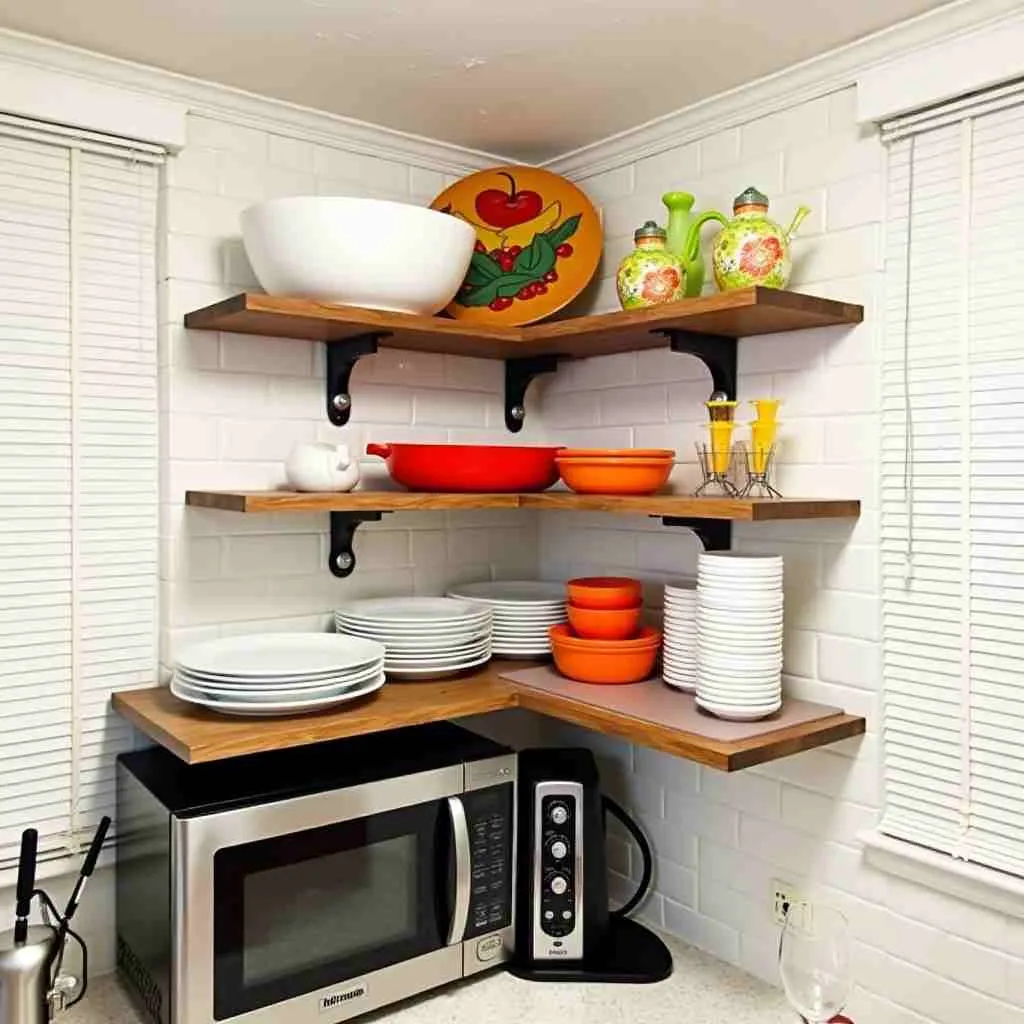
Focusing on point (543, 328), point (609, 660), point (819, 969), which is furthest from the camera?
point (543, 328)

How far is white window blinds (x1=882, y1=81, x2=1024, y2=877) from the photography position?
1374mm

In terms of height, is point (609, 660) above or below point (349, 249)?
below

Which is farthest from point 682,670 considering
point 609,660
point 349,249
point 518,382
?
point 349,249

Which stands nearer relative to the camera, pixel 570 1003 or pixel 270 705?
pixel 270 705

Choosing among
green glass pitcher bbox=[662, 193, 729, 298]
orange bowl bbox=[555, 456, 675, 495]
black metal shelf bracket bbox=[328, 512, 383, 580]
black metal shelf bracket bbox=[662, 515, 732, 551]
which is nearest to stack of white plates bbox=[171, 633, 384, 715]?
black metal shelf bracket bbox=[328, 512, 383, 580]

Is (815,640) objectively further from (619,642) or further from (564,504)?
(564,504)

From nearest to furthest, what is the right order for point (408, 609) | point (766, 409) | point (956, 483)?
point (956, 483) < point (766, 409) < point (408, 609)

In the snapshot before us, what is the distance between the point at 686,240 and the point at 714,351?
0.20 m

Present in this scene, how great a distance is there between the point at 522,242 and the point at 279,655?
935 millimetres

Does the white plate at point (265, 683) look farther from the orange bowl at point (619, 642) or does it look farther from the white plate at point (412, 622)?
the orange bowl at point (619, 642)

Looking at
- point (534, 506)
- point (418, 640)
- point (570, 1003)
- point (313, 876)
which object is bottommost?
point (570, 1003)

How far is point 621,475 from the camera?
1.67 metres

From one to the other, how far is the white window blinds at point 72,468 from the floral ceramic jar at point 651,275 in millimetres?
821

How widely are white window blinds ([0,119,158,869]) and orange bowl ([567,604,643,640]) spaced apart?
754 millimetres
